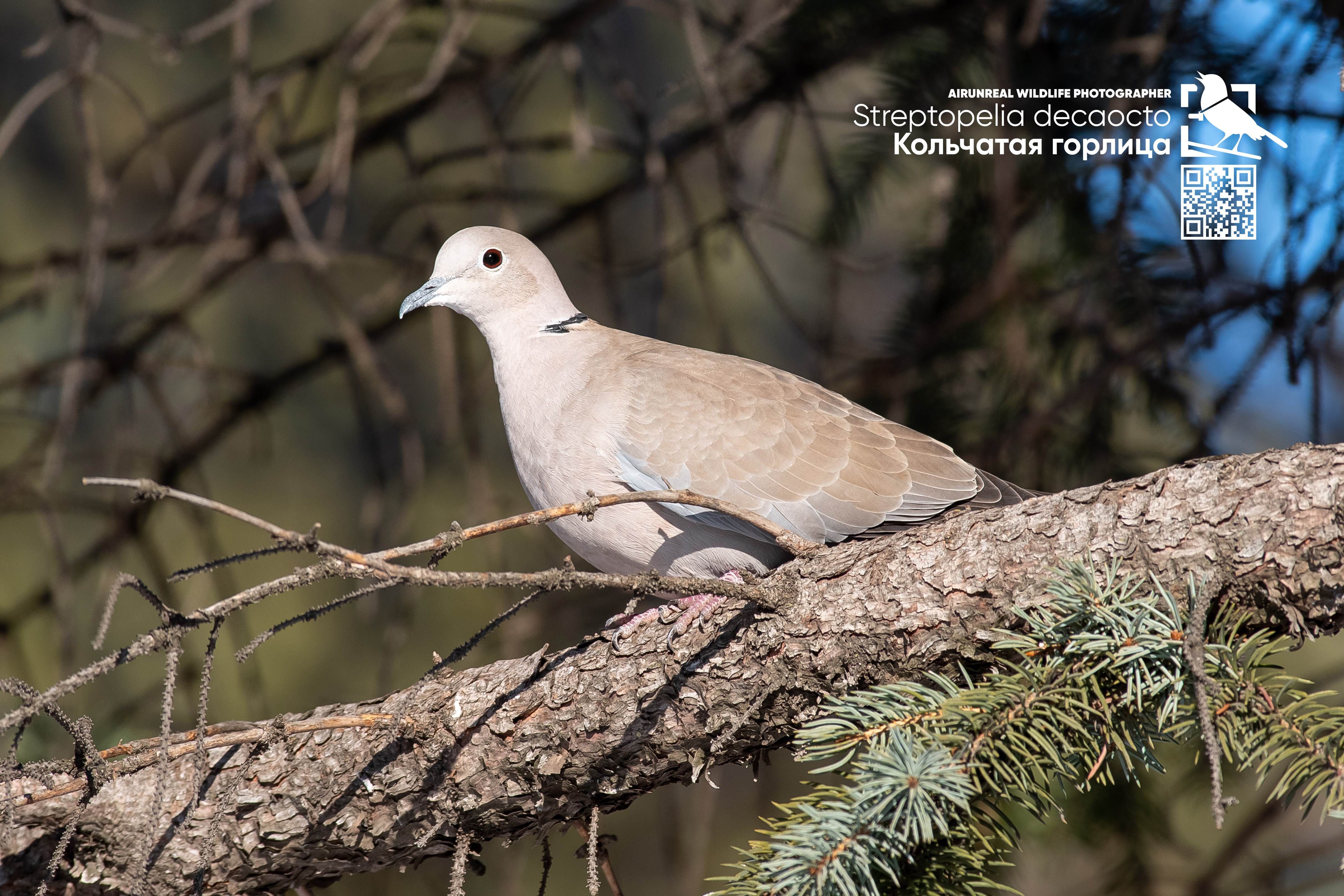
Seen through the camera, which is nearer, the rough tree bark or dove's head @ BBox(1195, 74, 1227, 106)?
the rough tree bark

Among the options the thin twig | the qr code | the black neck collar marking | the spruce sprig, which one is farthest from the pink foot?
the qr code

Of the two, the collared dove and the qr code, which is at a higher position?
the qr code

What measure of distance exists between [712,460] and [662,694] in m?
0.74

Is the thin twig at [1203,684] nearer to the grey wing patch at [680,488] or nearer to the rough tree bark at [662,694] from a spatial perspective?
the rough tree bark at [662,694]

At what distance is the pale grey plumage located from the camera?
7.92 ft

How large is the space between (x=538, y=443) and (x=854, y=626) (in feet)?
3.63

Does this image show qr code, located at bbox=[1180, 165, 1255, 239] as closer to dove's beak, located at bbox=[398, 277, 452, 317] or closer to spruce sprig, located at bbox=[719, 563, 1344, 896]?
spruce sprig, located at bbox=[719, 563, 1344, 896]

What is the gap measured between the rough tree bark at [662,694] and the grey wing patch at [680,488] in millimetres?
418

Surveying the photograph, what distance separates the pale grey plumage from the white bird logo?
1155mm

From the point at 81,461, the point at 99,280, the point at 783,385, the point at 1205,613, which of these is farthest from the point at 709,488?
the point at 81,461

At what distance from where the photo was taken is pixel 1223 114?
2779mm

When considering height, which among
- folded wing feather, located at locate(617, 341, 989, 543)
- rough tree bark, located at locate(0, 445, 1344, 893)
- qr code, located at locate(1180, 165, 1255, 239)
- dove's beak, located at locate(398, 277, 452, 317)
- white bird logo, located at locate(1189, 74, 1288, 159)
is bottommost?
rough tree bark, located at locate(0, 445, 1344, 893)

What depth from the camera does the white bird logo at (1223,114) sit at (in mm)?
2736

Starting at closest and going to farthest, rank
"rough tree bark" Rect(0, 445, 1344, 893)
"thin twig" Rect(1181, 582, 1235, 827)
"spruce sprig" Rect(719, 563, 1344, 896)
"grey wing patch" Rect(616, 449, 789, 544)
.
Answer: "thin twig" Rect(1181, 582, 1235, 827), "spruce sprig" Rect(719, 563, 1344, 896), "rough tree bark" Rect(0, 445, 1344, 893), "grey wing patch" Rect(616, 449, 789, 544)
